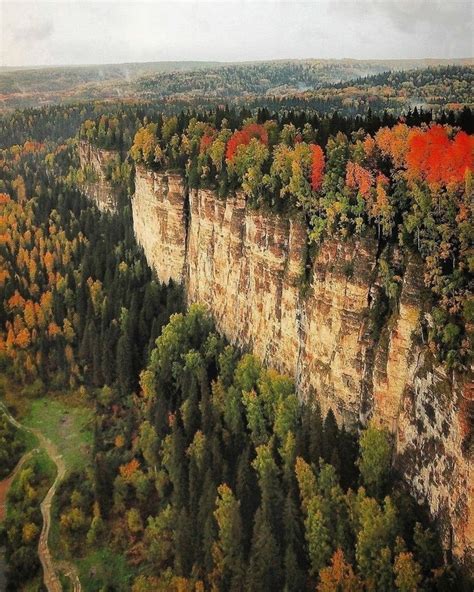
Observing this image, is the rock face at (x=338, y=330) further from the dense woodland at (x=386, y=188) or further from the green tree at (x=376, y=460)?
the dense woodland at (x=386, y=188)

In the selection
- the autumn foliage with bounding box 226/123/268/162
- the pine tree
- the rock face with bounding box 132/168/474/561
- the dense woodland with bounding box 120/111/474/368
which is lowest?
the pine tree

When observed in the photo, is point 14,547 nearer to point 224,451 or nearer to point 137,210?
point 224,451

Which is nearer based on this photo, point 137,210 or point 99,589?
point 99,589

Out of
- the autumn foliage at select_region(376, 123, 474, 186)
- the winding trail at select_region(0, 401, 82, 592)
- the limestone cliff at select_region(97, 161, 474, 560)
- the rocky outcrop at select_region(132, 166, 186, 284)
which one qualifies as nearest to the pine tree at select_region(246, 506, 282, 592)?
the limestone cliff at select_region(97, 161, 474, 560)

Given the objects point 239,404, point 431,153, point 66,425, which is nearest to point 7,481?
point 66,425

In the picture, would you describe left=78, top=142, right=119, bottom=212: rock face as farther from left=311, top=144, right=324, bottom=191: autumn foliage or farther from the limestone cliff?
left=311, top=144, right=324, bottom=191: autumn foliage

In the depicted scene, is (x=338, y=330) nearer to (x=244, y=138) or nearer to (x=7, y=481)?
(x=244, y=138)

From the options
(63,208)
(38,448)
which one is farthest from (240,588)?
(63,208)
